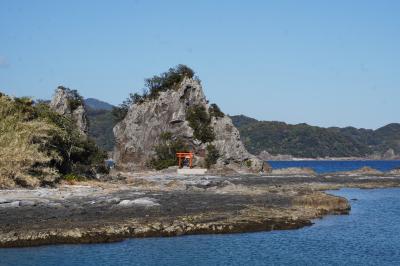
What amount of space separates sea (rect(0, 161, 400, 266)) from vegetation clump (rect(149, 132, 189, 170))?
6547cm

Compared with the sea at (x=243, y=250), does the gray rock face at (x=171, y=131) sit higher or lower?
higher

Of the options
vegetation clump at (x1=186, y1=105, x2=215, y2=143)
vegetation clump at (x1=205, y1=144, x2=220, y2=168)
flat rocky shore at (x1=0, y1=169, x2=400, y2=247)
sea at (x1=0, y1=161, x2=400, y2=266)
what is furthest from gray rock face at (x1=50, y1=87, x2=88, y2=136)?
sea at (x1=0, y1=161, x2=400, y2=266)

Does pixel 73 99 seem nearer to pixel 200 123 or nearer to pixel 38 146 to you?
pixel 200 123

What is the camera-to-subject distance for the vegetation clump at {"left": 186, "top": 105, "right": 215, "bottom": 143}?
104 metres

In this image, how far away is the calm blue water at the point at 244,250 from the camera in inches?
1037

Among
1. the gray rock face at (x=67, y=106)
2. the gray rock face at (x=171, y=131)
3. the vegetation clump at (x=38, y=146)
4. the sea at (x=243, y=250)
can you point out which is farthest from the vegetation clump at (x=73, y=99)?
the sea at (x=243, y=250)

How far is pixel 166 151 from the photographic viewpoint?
102 m

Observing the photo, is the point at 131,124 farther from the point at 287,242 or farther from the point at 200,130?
the point at 287,242

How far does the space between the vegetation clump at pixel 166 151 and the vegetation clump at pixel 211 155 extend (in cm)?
445

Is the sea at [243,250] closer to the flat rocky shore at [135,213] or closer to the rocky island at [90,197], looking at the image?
the flat rocky shore at [135,213]

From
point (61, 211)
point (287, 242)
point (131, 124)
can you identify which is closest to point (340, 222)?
point (287, 242)

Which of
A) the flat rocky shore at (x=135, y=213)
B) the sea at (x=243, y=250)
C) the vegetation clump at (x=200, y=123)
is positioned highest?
the vegetation clump at (x=200, y=123)

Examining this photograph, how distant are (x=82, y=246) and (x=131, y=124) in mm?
80694

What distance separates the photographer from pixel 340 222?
39.1 metres
